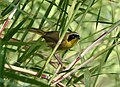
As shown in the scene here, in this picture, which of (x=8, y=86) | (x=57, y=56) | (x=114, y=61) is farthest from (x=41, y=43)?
(x=114, y=61)

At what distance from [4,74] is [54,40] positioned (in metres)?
0.47

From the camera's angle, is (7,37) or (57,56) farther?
(57,56)

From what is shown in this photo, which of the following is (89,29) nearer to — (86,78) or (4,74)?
(86,78)

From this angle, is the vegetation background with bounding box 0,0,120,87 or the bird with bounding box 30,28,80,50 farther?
the bird with bounding box 30,28,80,50

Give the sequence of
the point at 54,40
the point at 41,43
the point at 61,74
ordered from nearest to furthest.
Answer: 1. the point at 41,43
2. the point at 61,74
3. the point at 54,40

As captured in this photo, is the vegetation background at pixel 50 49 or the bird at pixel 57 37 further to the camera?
the bird at pixel 57 37

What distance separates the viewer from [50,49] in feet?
3.91

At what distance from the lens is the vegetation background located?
0.86m

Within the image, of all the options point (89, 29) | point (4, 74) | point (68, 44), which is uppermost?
point (4, 74)

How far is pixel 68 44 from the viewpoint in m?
1.33

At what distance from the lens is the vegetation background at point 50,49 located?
0.86 metres

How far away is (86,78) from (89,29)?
3.47ft

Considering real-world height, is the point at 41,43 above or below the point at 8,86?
above

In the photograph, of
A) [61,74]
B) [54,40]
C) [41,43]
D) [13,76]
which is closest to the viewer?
[13,76]
